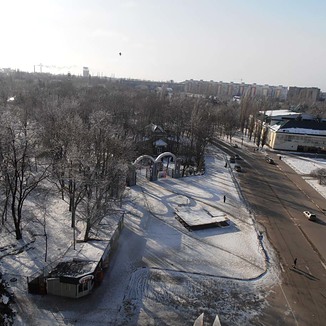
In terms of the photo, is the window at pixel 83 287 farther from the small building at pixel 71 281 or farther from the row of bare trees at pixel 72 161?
the row of bare trees at pixel 72 161

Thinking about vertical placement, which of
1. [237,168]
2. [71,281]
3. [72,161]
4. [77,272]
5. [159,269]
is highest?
[72,161]

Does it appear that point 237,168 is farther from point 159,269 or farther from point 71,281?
point 71,281

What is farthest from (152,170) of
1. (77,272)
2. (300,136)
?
(300,136)

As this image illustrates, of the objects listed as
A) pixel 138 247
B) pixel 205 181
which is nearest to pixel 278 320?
pixel 138 247

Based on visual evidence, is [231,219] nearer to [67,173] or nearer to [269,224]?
[269,224]

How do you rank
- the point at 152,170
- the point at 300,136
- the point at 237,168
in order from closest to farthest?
the point at 152,170 → the point at 237,168 → the point at 300,136

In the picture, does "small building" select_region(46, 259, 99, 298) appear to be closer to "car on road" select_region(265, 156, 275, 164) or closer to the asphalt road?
the asphalt road
